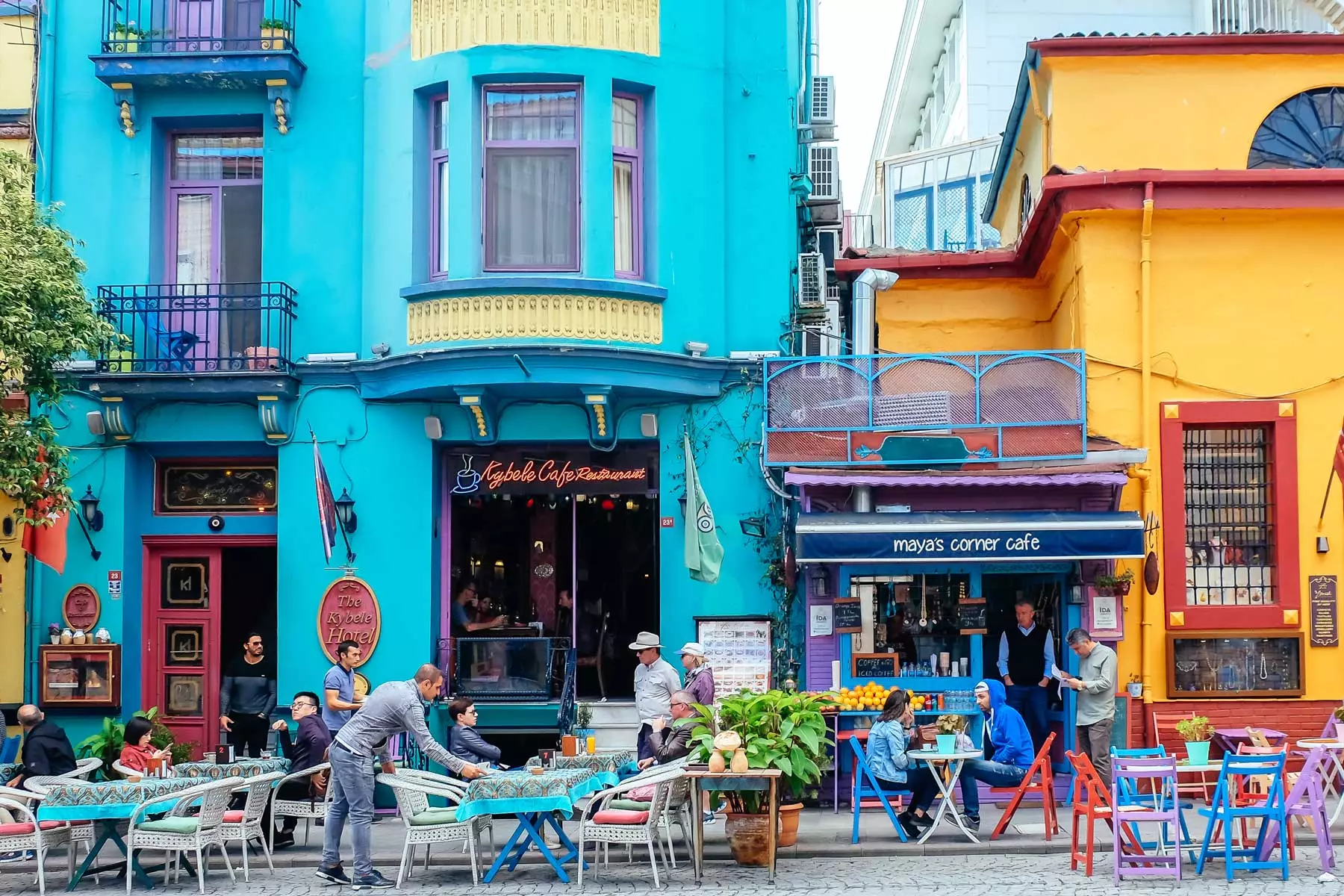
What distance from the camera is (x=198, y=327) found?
16.4 metres

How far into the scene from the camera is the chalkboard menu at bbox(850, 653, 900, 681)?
595 inches

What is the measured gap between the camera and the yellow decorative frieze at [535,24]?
50.9 ft

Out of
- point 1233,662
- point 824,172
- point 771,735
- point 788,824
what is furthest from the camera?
point 824,172

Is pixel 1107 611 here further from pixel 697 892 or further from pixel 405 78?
pixel 405 78

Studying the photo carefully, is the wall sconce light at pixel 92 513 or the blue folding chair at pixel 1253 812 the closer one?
the blue folding chair at pixel 1253 812

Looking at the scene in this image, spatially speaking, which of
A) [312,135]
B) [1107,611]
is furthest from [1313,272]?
[312,135]

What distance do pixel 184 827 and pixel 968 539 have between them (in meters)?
7.30

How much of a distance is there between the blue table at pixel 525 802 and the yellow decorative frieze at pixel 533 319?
503 cm

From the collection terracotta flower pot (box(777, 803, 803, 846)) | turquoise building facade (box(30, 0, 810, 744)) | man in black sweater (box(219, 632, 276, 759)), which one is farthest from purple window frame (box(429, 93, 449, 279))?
terracotta flower pot (box(777, 803, 803, 846))

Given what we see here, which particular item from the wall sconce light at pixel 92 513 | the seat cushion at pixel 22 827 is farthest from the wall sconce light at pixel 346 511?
the seat cushion at pixel 22 827

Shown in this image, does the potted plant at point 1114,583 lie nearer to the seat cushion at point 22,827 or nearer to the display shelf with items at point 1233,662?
the display shelf with items at point 1233,662

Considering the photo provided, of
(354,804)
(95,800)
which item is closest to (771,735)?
(354,804)

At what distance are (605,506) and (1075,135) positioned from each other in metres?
6.28

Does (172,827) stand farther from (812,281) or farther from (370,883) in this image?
(812,281)
